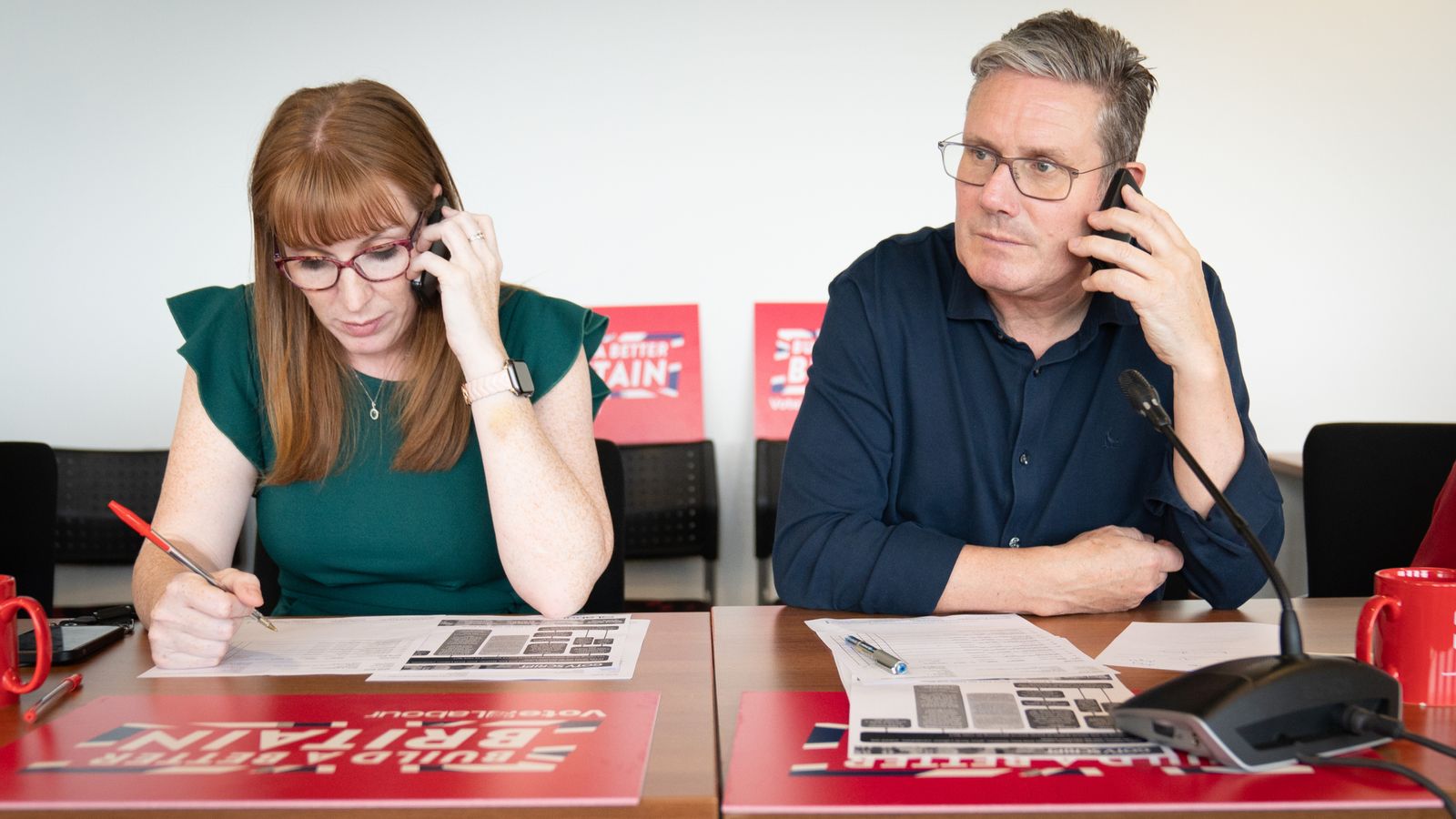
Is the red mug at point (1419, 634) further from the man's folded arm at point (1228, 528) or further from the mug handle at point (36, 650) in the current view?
the mug handle at point (36, 650)

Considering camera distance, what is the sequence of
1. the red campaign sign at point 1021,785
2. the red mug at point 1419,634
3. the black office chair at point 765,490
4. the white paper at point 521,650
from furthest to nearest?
1. the black office chair at point 765,490
2. the white paper at point 521,650
3. the red mug at point 1419,634
4. the red campaign sign at point 1021,785

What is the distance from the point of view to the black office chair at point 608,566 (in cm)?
184

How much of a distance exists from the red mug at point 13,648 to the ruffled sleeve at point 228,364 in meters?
0.53

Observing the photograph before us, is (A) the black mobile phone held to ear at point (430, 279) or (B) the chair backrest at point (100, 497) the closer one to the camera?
(A) the black mobile phone held to ear at point (430, 279)

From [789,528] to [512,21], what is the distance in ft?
7.82

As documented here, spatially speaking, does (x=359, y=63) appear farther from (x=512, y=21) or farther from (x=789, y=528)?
(x=789, y=528)

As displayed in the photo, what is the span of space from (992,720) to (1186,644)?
40 centimetres

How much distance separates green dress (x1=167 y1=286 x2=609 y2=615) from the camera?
1695 millimetres

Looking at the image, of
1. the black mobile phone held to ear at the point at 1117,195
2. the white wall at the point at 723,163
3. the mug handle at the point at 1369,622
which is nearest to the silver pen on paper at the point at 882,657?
the mug handle at the point at 1369,622

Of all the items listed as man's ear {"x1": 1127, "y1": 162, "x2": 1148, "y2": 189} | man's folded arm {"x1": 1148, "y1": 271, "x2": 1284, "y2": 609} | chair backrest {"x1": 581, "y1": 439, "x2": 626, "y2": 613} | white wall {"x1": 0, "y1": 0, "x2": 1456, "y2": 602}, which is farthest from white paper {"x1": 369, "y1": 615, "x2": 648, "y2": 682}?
white wall {"x1": 0, "y1": 0, "x2": 1456, "y2": 602}

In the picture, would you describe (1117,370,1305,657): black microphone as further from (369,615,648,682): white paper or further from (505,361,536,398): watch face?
(505,361,536,398): watch face

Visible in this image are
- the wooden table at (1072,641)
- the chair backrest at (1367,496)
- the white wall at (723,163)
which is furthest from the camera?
the white wall at (723,163)

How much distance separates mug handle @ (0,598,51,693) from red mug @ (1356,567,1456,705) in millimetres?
1320

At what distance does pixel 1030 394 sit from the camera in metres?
1.73
